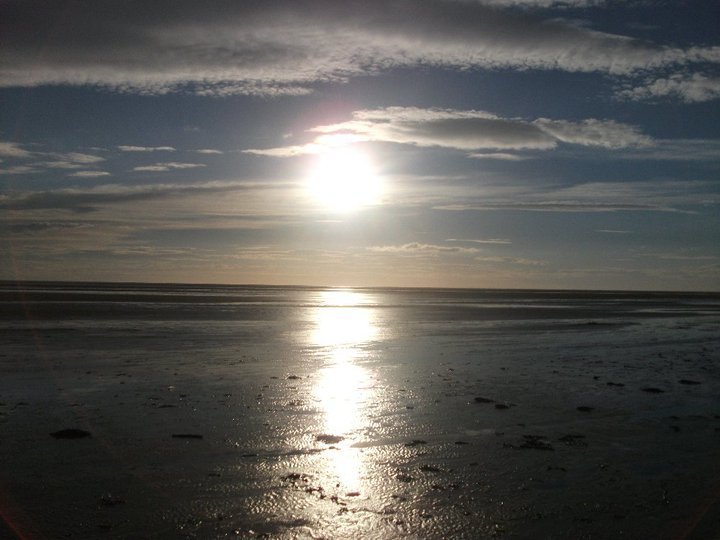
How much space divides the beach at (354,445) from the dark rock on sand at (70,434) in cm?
3

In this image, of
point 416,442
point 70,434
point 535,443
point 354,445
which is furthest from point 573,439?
point 70,434

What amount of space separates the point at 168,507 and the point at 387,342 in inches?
854

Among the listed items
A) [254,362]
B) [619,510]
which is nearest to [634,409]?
[619,510]

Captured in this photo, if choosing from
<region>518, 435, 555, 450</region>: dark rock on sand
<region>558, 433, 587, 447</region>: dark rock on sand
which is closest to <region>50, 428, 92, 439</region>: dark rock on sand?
<region>518, 435, 555, 450</region>: dark rock on sand

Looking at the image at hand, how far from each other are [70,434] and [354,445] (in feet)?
17.0

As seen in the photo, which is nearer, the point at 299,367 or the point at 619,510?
the point at 619,510

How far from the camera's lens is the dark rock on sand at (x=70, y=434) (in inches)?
450

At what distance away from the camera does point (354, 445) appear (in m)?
11.2

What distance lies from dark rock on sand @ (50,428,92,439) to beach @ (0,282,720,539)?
33 mm

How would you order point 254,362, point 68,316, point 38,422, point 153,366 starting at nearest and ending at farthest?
point 38,422
point 153,366
point 254,362
point 68,316

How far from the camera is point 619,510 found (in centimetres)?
821

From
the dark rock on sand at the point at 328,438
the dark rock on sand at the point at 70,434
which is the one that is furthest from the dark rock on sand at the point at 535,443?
the dark rock on sand at the point at 70,434

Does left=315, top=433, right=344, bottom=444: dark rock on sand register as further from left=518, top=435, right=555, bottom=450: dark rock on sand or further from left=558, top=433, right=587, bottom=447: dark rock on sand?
left=558, top=433, right=587, bottom=447: dark rock on sand

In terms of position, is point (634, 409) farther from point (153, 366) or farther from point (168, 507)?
point (153, 366)
